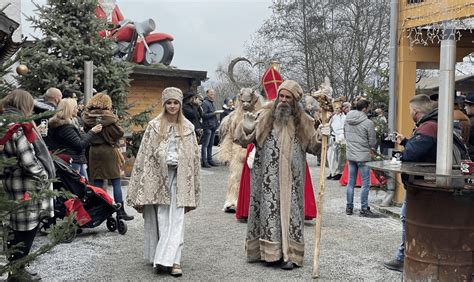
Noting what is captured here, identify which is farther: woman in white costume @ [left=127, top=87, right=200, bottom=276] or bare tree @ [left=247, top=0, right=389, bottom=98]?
bare tree @ [left=247, top=0, right=389, bottom=98]

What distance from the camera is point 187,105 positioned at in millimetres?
15133

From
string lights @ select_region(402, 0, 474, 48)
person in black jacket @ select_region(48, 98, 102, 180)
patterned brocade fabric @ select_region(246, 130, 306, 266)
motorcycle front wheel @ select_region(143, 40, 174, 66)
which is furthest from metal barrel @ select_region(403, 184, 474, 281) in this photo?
motorcycle front wheel @ select_region(143, 40, 174, 66)

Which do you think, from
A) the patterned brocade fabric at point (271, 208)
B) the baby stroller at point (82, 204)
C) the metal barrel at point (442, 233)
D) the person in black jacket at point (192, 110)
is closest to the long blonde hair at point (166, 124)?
the patterned brocade fabric at point (271, 208)

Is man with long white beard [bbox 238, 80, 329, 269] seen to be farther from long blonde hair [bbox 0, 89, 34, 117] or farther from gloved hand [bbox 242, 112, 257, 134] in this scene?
long blonde hair [bbox 0, 89, 34, 117]

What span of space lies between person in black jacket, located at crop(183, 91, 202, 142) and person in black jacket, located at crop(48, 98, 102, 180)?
656 centimetres

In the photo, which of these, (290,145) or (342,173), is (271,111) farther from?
(342,173)

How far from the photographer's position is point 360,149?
9867mm

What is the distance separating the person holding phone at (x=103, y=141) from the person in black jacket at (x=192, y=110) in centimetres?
624

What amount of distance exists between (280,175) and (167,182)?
119 cm

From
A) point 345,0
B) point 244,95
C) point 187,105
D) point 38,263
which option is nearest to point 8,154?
point 38,263

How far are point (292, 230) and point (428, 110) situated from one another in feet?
6.05

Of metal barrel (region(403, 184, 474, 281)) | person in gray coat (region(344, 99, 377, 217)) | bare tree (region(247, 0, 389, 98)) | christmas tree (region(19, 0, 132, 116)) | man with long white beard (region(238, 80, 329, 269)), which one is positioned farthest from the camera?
bare tree (region(247, 0, 389, 98))

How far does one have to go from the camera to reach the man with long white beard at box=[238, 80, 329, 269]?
21.3ft

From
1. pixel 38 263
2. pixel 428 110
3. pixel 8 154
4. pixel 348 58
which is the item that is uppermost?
pixel 348 58
